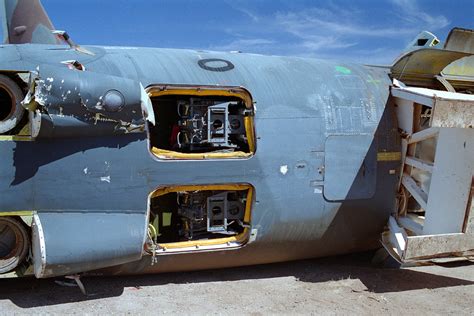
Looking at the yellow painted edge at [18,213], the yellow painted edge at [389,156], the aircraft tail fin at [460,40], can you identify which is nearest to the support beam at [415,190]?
the yellow painted edge at [389,156]

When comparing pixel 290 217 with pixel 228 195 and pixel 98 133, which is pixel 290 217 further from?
pixel 98 133

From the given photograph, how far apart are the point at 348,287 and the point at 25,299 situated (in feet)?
10.1

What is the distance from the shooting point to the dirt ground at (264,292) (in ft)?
14.9

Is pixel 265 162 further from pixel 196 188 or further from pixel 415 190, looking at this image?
pixel 415 190

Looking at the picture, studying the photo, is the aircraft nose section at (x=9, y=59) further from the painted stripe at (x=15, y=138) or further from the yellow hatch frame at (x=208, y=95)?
the yellow hatch frame at (x=208, y=95)

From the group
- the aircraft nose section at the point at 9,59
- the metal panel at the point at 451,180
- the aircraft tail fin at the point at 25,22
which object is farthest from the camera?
the aircraft tail fin at the point at 25,22

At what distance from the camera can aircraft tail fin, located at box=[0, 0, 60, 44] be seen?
5562 millimetres

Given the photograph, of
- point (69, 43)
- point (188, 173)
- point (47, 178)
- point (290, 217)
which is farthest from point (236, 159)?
point (69, 43)

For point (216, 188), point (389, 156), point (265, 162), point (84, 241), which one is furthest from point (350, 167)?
point (84, 241)

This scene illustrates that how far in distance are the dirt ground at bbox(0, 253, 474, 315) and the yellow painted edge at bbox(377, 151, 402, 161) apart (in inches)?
50.7

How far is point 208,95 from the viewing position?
5090 millimetres

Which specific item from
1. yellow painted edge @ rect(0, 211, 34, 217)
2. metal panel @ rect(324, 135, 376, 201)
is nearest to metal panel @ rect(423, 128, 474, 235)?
metal panel @ rect(324, 135, 376, 201)

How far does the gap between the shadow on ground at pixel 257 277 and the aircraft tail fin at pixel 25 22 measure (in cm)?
254

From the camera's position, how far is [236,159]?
4945 mm
